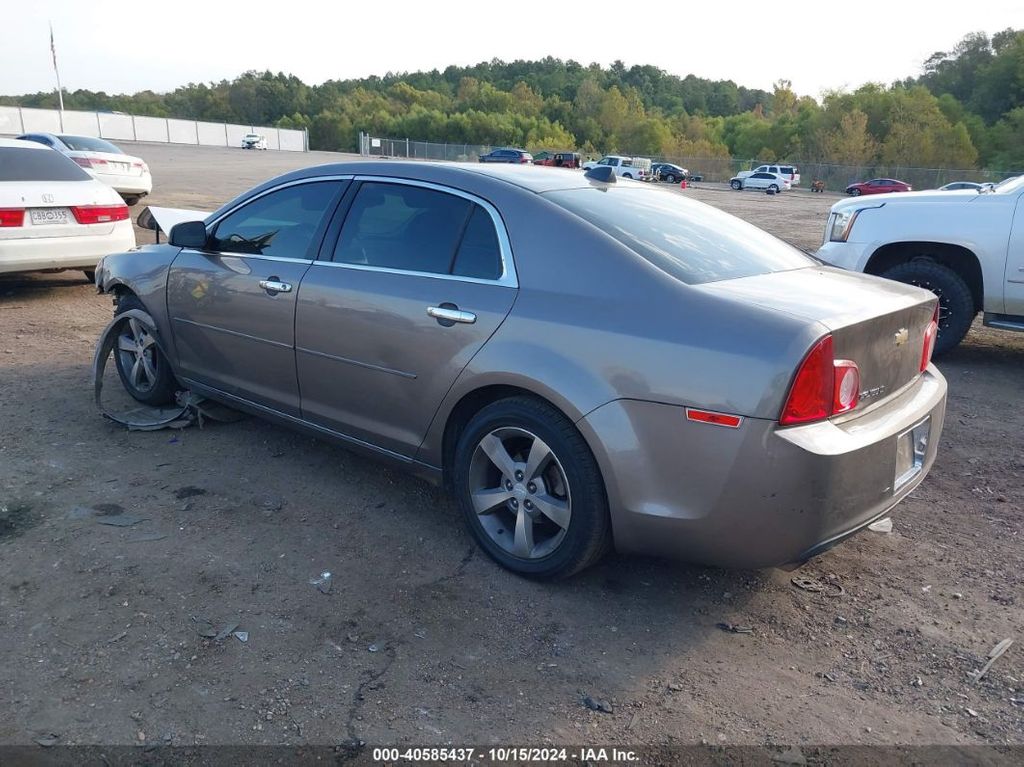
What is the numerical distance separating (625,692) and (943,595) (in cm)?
156

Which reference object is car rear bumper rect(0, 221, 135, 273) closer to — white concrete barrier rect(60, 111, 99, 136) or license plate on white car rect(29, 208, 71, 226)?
license plate on white car rect(29, 208, 71, 226)

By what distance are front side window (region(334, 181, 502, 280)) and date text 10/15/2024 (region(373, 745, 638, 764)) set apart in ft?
5.94

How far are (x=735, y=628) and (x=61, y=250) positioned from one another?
24.8 ft

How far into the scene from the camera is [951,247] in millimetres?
6805

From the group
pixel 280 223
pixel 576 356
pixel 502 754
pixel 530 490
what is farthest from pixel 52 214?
pixel 502 754

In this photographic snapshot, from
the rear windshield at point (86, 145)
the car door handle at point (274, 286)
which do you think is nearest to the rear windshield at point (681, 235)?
the car door handle at point (274, 286)

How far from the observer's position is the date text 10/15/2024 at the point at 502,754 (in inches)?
96.3

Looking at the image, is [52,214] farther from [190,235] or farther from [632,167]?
[632,167]

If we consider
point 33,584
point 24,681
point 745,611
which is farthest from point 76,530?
point 745,611

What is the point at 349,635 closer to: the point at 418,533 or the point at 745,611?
the point at 418,533

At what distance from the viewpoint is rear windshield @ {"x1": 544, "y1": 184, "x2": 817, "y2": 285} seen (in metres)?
3.34

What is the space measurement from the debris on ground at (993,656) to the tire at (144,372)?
14.6 ft

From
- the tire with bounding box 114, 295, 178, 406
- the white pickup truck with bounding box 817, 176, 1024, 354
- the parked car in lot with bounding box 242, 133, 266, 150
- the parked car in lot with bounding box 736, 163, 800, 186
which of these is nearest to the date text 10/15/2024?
the tire with bounding box 114, 295, 178, 406

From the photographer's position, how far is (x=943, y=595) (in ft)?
11.2
